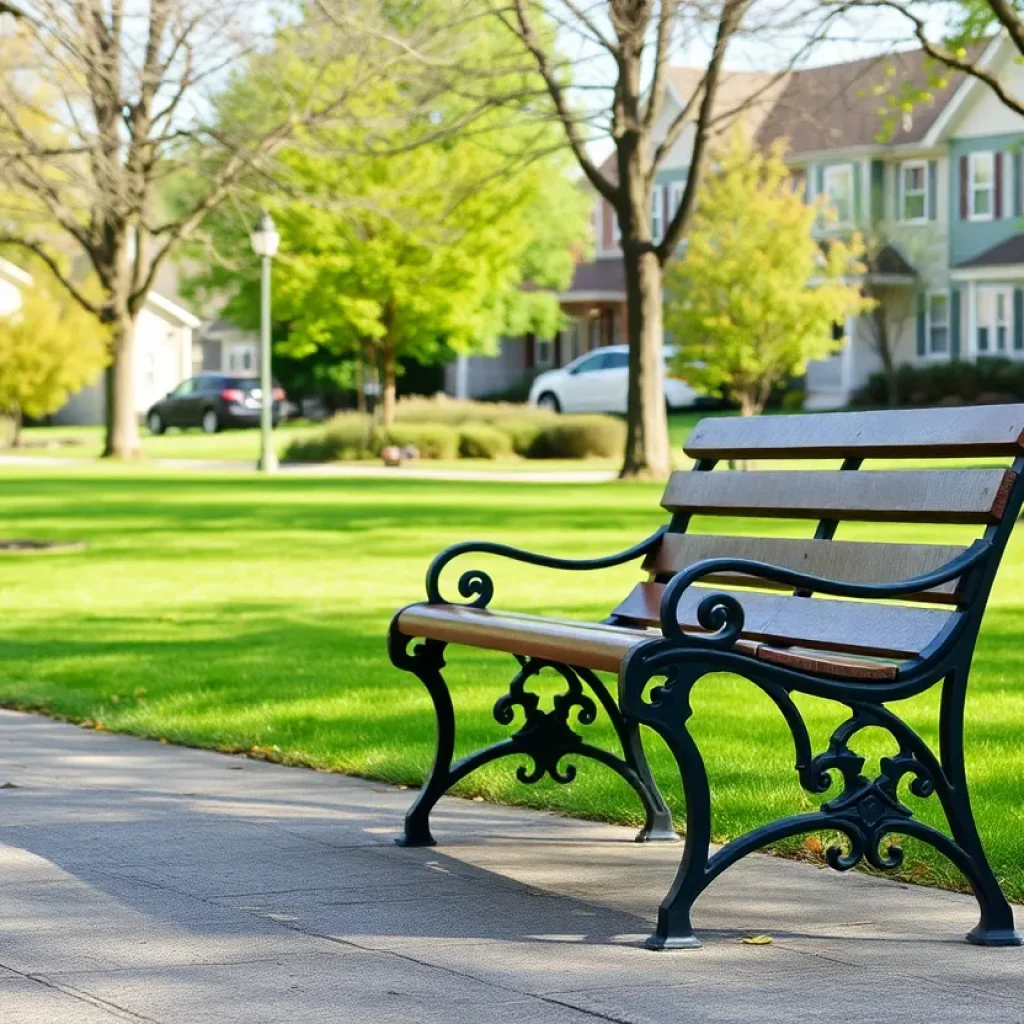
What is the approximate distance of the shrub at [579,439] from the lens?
3847 cm

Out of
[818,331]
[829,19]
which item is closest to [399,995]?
[829,19]

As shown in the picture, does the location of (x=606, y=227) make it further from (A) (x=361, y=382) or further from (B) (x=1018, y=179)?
(A) (x=361, y=382)

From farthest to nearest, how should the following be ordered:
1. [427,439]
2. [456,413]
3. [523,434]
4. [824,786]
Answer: [456,413]
[523,434]
[427,439]
[824,786]

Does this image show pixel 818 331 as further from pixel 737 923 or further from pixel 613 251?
pixel 737 923

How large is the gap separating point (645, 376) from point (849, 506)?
2336 cm

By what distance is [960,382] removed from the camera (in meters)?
46.7

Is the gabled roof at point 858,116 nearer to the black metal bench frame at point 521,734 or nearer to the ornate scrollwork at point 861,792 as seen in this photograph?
the black metal bench frame at point 521,734

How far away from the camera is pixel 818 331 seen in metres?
40.6

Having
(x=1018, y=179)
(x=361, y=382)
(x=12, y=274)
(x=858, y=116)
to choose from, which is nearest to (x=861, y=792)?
(x=361, y=382)

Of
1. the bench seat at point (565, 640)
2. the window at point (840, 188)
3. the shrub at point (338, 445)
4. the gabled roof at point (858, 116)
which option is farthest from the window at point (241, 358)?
the bench seat at point (565, 640)

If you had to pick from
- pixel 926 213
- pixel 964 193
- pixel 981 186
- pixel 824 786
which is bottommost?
pixel 824 786

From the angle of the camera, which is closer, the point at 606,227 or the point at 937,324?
the point at 937,324

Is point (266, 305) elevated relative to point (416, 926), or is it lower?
elevated

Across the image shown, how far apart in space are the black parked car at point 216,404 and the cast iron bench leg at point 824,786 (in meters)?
49.3
